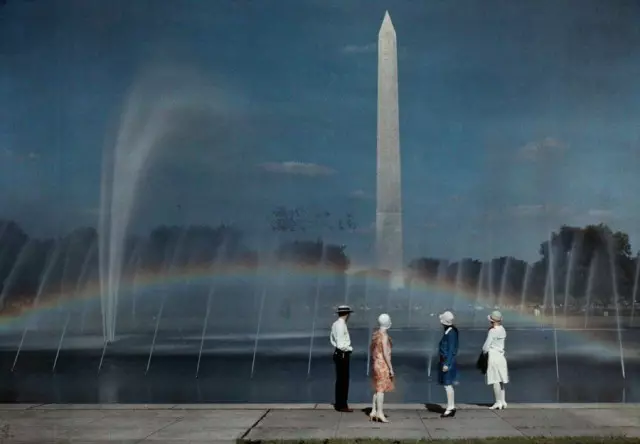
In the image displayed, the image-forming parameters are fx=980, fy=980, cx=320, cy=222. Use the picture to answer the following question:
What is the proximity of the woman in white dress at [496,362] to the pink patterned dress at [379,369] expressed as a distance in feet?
6.13

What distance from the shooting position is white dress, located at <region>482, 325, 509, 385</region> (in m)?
14.5

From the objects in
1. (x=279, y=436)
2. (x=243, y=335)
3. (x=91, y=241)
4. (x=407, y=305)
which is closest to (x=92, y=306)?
(x=91, y=241)

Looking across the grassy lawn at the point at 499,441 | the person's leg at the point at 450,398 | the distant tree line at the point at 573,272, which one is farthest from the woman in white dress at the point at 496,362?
the distant tree line at the point at 573,272

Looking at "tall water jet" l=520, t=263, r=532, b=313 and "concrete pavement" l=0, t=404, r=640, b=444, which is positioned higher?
"tall water jet" l=520, t=263, r=532, b=313

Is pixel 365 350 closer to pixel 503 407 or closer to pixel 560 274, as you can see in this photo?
pixel 503 407

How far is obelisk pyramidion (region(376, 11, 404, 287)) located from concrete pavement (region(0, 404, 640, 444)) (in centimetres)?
3347

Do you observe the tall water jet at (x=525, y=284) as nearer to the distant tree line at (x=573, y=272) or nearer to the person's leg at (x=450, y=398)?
the distant tree line at (x=573, y=272)

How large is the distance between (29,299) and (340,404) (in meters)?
54.5

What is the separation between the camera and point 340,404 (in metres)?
14.4

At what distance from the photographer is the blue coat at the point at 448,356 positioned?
539 inches

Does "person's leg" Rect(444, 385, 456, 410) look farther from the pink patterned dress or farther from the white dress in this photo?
the white dress

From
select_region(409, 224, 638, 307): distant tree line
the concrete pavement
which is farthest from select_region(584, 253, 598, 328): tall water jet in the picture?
the concrete pavement

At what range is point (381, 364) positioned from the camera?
44.3 ft

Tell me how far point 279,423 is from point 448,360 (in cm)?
255
